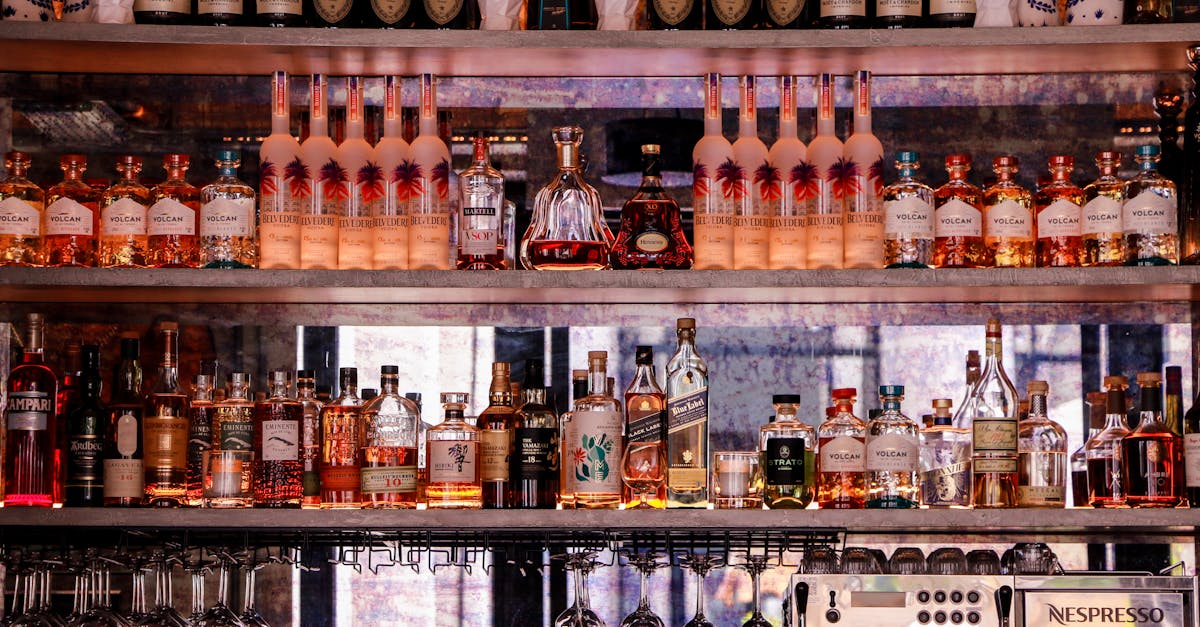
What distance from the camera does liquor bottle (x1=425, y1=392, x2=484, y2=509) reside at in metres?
2.50

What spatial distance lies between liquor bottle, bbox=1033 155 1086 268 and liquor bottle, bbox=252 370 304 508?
1.41 meters

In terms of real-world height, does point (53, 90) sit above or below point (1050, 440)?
above

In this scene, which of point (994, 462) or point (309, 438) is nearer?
point (994, 462)

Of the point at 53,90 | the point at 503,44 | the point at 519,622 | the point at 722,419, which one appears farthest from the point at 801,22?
the point at 53,90

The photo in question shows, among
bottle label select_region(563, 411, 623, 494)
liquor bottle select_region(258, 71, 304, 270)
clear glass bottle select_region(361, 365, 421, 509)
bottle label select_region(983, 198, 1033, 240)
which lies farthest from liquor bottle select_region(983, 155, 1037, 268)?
liquor bottle select_region(258, 71, 304, 270)

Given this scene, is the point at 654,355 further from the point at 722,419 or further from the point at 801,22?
the point at 801,22

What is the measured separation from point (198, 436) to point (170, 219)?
41 centimetres

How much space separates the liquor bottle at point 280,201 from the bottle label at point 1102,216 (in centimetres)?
143

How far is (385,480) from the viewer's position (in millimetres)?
2508

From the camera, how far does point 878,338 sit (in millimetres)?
2895

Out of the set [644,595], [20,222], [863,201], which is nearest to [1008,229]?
[863,201]

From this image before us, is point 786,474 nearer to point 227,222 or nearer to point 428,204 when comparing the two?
A: point 428,204

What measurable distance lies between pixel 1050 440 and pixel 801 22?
927 mm

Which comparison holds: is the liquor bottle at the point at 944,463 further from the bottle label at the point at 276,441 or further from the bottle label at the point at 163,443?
the bottle label at the point at 163,443
